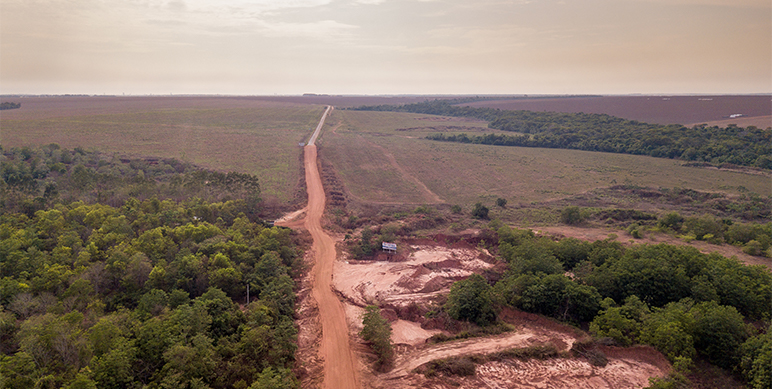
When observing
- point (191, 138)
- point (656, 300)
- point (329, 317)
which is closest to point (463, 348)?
point (329, 317)

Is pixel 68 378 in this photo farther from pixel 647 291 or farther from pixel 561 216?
pixel 561 216

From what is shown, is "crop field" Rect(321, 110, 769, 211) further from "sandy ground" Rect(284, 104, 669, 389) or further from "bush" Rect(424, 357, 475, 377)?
"bush" Rect(424, 357, 475, 377)

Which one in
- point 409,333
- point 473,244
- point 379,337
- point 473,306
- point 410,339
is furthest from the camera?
point 473,244

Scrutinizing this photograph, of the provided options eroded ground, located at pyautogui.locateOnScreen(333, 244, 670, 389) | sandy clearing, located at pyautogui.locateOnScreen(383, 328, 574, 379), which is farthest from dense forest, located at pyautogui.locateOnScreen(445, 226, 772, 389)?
sandy clearing, located at pyautogui.locateOnScreen(383, 328, 574, 379)

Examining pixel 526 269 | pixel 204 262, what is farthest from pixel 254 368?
pixel 526 269

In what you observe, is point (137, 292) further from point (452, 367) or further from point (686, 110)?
point (686, 110)
